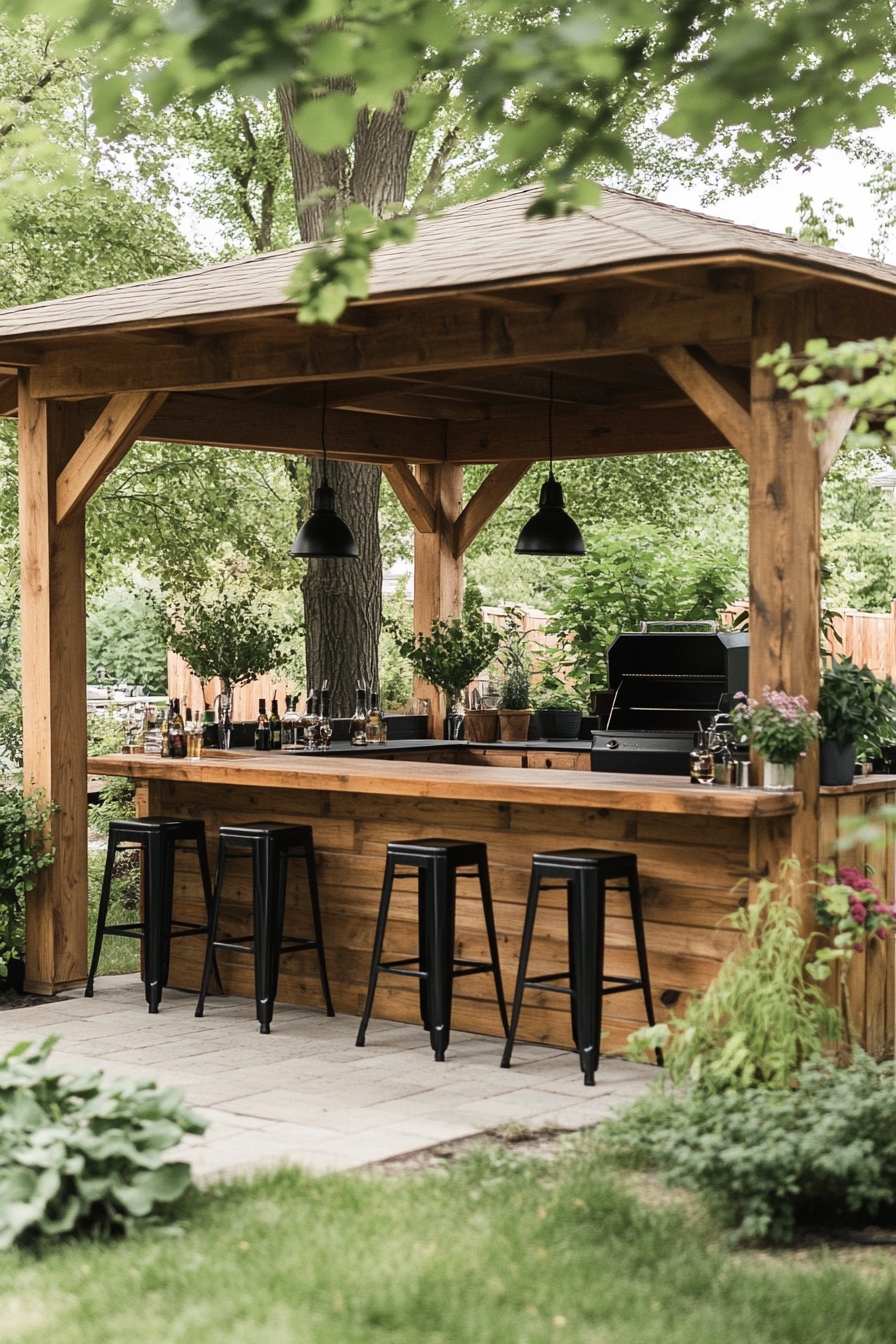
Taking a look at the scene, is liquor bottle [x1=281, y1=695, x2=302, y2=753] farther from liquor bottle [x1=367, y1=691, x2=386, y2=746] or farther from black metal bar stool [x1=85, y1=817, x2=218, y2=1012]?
black metal bar stool [x1=85, y1=817, x2=218, y2=1012]

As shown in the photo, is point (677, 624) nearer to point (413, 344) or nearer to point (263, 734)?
point (263, 734)

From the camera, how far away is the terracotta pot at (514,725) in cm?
967

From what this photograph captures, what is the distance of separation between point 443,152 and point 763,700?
456 inches

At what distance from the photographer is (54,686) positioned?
7738 millimetres

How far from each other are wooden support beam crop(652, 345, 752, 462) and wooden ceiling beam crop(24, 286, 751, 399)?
60 mm

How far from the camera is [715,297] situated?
594 centimetres

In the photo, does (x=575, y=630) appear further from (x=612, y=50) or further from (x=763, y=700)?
(x=612, y=50)

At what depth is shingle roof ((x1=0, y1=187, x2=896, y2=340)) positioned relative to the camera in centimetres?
553

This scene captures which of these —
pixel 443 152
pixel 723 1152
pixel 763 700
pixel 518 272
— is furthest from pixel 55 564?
pixel 443 152

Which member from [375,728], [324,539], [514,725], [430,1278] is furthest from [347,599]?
[430,1278]

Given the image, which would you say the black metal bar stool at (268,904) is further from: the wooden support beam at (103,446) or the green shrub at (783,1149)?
the green shrub at (783,1149)

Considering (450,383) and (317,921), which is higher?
(450,383)

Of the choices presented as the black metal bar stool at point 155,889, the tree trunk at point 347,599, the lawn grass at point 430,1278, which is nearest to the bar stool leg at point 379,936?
the black metal bar stool at point 155,889

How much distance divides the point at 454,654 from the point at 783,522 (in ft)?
13.4
